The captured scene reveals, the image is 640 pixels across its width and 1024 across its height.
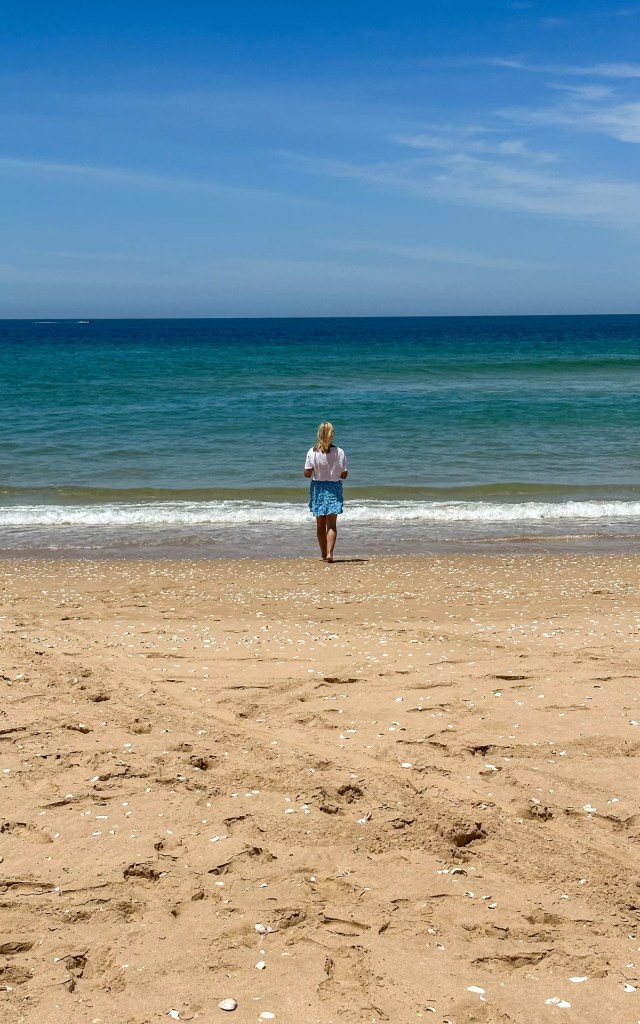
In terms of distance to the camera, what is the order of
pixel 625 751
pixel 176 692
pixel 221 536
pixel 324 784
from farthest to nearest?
pixel 221 536
pixel 176 692
pixel 625 751
pixel 324 784

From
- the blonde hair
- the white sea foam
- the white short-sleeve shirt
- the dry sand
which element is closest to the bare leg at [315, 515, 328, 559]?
the white short-sleeve shirt

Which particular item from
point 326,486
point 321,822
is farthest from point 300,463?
point 321,822

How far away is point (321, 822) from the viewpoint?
447 centimetres

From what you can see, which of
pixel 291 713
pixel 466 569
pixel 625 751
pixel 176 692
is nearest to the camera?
pixel 625 751

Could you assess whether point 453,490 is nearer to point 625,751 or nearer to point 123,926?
point 625,751

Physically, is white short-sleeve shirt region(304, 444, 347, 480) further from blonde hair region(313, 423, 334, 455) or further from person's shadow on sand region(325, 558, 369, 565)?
person's shadow on sand region(325, 558, 369, 565)

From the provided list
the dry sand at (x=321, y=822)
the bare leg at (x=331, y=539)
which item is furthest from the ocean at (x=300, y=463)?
the dry sand at (x=321, y=822)

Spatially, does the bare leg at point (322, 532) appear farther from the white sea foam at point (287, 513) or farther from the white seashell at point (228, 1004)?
the white seashell at point (228, 1004)

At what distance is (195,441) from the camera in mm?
22234

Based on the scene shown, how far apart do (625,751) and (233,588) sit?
5.45 meters

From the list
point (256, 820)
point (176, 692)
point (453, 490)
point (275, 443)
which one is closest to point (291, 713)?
point (176, 692)

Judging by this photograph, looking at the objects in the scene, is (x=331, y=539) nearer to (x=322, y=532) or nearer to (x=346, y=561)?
(x=322, y=532)

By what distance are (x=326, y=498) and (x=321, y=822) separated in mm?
7244

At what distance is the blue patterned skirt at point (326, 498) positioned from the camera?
37.8 feet
